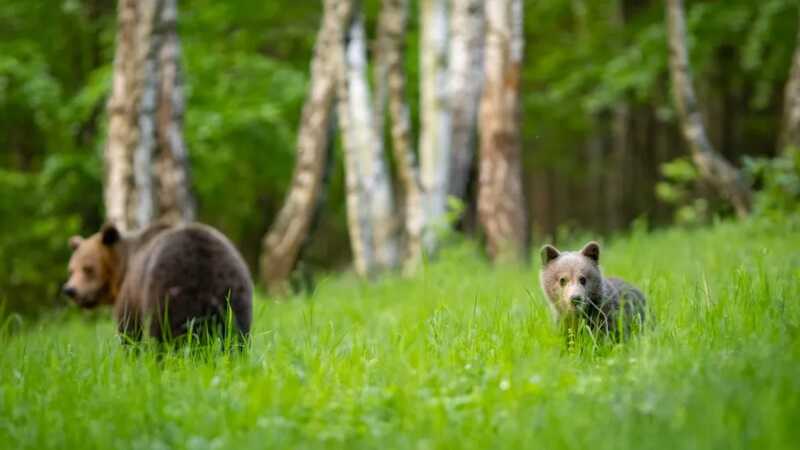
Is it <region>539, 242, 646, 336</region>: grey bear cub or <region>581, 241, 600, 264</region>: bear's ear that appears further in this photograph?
<region>581, 241, 600, 264</region>: bear's ear

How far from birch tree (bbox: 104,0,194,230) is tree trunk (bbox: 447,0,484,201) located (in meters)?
3.98

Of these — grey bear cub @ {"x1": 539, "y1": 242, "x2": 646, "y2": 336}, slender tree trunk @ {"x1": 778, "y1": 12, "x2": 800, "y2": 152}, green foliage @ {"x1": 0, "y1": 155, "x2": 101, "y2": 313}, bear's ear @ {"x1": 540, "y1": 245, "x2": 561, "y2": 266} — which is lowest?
green foliage @ {"x1": 0, "y1": 155, "x2": 101, "y2": 313}

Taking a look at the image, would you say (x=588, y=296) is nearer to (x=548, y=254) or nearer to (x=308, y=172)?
(x=548, y=254)

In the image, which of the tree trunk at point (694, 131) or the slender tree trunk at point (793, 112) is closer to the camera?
the slender tree trunk at point (793, 112)

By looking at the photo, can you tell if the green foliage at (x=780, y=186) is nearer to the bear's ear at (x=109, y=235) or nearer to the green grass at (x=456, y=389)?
the green grass at (x=456, y=389)

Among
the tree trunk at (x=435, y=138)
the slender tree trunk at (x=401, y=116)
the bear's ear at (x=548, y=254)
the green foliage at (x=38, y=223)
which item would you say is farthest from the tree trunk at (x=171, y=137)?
the bear's ear at (x=548, y=254)

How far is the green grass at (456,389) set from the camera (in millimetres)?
3250

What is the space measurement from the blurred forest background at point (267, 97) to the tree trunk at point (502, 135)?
3.73 feet

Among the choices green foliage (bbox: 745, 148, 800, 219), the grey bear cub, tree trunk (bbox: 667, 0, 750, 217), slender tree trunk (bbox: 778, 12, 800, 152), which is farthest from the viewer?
tree trunk (bbox: 667, 0, 750, 217)

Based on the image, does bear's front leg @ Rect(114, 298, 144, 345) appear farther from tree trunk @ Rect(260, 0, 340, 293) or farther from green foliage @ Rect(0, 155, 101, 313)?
green foliage @ Rect(0, 155, 101, 313)

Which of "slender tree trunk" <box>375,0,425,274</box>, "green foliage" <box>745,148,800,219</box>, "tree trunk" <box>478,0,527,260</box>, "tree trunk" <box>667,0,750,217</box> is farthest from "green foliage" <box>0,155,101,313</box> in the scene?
"green foliage" <box>745,148,800,219</box>

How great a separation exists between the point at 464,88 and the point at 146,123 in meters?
4.73

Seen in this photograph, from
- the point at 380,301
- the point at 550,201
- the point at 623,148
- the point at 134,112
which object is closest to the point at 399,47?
the point at 134,112

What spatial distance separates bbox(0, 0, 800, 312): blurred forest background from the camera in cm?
1678
